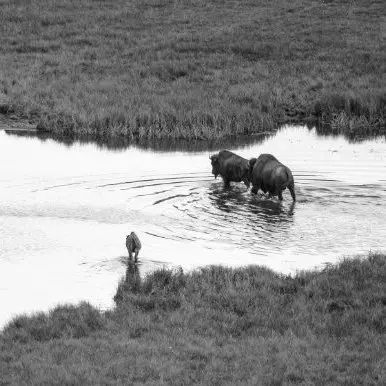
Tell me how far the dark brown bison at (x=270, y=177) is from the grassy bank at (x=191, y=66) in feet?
35.1

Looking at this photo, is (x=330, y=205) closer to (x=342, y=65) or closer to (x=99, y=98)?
(x=99, y=98)

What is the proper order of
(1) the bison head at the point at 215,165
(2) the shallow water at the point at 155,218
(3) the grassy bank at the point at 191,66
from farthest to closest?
(3) the grassy bank at the point at 191,66 < (1) the bison head at the point at 215,165 < (2) the shallow water at the point at 155,218

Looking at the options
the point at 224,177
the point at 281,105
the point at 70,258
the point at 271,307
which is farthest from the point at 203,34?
the point at 271,307

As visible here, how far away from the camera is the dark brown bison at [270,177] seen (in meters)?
21.2

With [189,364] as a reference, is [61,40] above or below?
above

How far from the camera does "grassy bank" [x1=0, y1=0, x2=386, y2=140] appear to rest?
114 ft

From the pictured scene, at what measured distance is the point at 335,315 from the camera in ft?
42.5

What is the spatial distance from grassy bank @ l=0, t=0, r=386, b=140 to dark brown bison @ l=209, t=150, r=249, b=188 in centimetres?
908

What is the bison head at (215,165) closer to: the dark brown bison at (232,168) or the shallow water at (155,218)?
the dark brown bison at (232,168)

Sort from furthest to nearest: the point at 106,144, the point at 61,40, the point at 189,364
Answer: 1. the point at 61,40
2. the point at 106,144
3. the point at 189,364

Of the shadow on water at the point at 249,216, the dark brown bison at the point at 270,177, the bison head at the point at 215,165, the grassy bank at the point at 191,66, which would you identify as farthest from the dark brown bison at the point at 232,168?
the grassy bank at the point at 191,66

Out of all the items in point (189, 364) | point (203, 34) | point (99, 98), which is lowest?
point (189, 364)

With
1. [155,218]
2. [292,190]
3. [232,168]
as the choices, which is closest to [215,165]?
[232,168]

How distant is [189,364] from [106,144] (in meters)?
21.0
